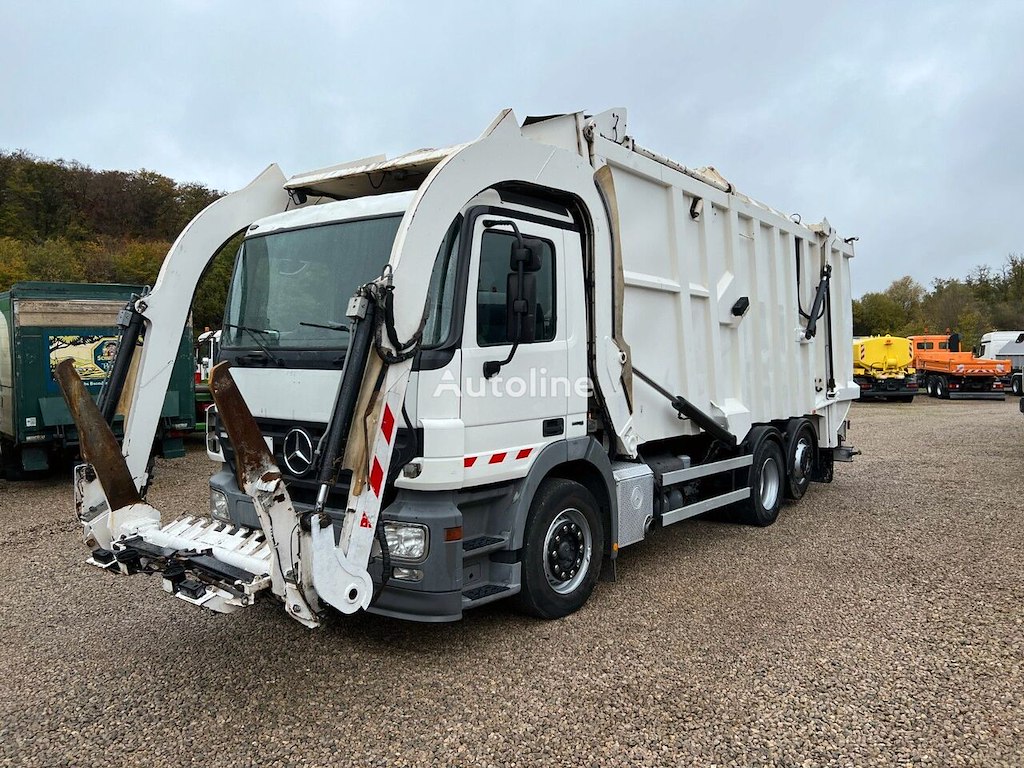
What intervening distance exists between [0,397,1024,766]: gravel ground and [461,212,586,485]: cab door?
1130mm

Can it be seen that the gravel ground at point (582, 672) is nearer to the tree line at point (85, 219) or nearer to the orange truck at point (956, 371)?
the orange truck at point (956, 371)

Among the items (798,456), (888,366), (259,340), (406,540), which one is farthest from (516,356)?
(888,366)

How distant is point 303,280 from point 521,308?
52.9 inches

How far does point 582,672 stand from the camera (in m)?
3.73

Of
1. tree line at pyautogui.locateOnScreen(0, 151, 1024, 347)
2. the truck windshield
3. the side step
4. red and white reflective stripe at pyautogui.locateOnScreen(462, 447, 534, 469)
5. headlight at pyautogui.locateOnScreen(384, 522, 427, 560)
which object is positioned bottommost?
the side step

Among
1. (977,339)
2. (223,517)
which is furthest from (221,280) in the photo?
(977,339)

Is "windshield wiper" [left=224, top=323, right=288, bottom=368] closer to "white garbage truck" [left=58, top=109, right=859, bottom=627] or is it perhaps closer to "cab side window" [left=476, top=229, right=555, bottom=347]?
"white garbage truck" [left=58, top=109, right=859, bottom=627]

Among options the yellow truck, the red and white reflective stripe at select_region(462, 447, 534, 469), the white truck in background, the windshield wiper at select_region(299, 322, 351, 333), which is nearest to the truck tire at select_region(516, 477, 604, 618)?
the red and white reflective stripe at select_region(462, 447, 534, 469)

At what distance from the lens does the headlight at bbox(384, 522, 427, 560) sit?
359 centimetres

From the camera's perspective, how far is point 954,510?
24.5ft

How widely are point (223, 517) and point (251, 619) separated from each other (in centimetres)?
66

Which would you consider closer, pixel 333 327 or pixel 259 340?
pixel 333 327

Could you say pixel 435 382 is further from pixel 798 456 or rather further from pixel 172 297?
pixel 798 456

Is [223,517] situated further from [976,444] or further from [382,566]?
[976,444]
